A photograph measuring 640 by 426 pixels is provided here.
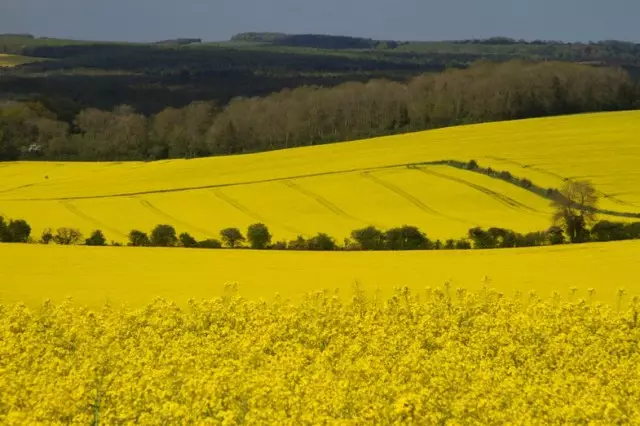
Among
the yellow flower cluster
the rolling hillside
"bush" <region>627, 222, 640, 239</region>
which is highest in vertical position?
the yellow flower cluster

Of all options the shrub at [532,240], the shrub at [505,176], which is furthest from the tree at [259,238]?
the shrub at [505,176]

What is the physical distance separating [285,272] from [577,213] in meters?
14.0

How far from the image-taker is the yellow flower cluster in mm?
11523

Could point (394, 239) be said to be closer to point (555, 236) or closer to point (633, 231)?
point (555, 236)

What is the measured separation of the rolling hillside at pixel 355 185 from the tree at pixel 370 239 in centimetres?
354

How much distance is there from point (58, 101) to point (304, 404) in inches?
4719

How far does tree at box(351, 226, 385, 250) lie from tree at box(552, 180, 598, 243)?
22.0ft

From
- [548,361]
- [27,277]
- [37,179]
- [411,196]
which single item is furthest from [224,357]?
[37,179]

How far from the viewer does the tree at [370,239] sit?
35375mm

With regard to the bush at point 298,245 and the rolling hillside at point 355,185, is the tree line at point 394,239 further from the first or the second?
the rolling hillside at point 355,185

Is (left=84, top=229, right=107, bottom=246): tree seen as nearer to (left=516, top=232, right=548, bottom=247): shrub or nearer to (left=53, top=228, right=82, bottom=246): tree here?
(left=53, top=228, right=82, bottom=246): tree

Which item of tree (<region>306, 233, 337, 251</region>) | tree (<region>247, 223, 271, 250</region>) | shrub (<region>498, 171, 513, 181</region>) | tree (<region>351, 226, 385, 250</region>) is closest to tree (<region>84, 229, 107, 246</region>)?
tree (<region>247, 223, 271, 250</region>)

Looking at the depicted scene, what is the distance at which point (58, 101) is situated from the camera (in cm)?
12488

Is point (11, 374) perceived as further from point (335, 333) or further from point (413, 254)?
point (413, 254)
